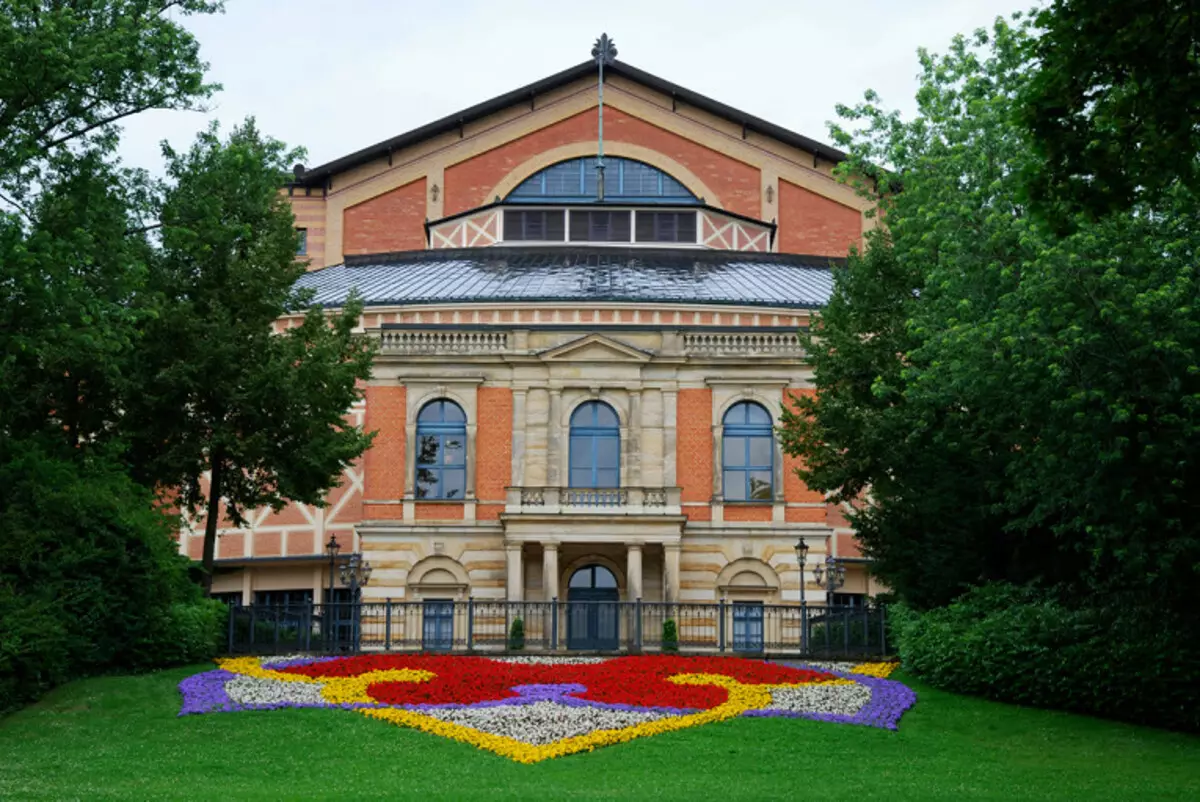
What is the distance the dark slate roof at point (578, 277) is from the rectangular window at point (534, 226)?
3.44ft

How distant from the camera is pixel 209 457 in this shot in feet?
105

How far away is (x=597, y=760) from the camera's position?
19109 millimetres

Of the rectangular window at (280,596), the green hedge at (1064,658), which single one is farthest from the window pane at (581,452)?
the green hedge at (1064,658)

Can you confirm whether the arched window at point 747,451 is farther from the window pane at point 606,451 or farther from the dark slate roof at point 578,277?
the dark slate roof at point 578,277

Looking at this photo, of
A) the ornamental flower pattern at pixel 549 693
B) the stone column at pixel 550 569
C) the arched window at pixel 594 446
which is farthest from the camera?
the arched window at pixel 594 446

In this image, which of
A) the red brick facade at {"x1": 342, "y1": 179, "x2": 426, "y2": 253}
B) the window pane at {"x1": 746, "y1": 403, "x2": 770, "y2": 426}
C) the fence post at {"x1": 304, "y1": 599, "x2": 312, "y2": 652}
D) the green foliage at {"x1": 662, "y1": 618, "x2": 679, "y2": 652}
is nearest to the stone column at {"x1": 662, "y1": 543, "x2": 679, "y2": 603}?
the window pane at {"x1": 746, "y1": 403, "x2": 770, "y2": 426}

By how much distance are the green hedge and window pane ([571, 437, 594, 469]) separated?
15.1 m

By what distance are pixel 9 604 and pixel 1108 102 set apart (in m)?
17.1

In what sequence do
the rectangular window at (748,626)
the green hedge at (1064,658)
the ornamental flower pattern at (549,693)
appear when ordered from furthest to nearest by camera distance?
1. the rectangular window at (748,626)
2. the green hedge at (1064,658)
3. the ornamental flower pattern at (549,693)

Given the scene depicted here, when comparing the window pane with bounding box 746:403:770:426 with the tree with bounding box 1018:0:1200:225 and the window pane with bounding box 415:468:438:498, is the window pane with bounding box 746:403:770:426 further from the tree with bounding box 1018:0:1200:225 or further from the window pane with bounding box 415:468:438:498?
the tree with bounding box 1018:0:1200:225

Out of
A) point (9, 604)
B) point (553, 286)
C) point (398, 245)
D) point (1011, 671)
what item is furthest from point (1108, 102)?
point (398, 245)

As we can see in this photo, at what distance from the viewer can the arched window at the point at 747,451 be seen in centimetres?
4169

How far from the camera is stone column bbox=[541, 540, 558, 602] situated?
3919 centimetres

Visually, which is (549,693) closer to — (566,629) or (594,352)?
(566,629)
